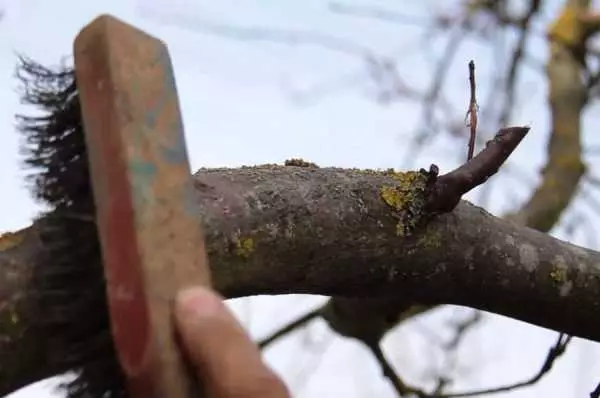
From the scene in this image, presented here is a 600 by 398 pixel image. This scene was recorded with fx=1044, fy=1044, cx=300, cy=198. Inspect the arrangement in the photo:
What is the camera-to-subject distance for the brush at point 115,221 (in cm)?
64

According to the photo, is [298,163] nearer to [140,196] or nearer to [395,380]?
[140,196]

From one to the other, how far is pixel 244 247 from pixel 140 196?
0.48 ft

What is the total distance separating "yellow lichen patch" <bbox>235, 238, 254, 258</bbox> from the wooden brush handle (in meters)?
0.09

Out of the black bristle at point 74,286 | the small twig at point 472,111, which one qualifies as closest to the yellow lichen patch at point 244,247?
the black bristle at point 74,286

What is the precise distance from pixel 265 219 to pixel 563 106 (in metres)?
1.65

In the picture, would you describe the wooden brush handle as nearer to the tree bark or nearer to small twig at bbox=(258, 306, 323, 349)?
the tree bark

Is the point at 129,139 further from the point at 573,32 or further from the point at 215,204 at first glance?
the point at 573,32

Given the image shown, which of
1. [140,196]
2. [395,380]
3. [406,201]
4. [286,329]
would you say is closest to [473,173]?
[406,201]

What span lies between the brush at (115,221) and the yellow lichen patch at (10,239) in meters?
→ 0.02

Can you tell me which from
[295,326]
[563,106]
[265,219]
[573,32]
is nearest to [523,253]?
[265,219]

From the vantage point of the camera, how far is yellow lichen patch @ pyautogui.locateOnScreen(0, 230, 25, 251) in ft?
2.32

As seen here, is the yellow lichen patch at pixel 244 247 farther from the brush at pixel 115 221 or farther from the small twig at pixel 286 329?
the small twig at pixel 286 329

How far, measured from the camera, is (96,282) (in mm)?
693

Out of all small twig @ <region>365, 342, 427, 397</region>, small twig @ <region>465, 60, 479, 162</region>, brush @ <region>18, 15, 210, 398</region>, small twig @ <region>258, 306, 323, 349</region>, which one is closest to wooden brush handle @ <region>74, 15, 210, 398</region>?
brush @ <region>18, 15, 210, 398</region>
